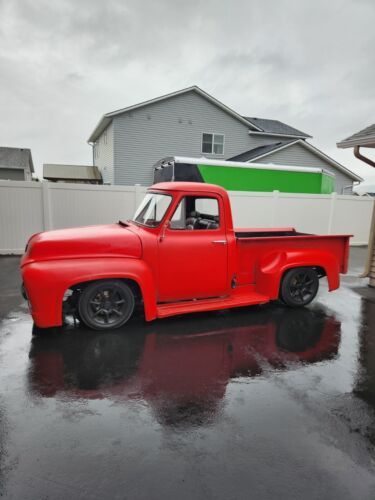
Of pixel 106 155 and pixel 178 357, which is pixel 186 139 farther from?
pixel 178 357

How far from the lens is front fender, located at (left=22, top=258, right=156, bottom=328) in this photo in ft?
13.5

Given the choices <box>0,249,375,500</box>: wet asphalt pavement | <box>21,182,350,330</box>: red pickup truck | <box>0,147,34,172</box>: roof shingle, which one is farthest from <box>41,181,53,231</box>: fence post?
<box>0,147,34,172</box>: roof shingle

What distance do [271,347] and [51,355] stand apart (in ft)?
9.11

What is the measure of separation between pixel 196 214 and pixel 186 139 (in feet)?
55.9

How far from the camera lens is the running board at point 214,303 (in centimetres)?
475

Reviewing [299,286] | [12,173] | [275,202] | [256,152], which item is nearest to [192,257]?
[299,286]

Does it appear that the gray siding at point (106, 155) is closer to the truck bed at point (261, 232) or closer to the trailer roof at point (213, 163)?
the trailer roof at point (213, 163)

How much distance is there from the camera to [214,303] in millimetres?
5105

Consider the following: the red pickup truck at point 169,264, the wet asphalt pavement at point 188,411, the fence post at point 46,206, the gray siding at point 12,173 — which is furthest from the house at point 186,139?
the wet asphalt pavement at point 188,411

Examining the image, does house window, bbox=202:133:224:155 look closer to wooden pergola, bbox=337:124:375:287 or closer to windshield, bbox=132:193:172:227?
wooden pergola, bbox=337:124:375:287

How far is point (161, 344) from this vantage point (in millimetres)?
4285

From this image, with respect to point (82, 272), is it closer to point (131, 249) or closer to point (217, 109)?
point (131, 249)

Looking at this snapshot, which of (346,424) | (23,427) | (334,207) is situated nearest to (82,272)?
(23,427)

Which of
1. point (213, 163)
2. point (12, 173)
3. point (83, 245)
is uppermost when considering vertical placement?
point (12, 173)
